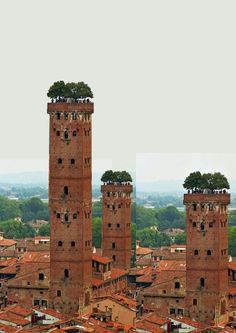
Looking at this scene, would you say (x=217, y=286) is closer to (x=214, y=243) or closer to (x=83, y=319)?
(x=214, y=243)

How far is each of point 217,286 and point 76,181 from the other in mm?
9669

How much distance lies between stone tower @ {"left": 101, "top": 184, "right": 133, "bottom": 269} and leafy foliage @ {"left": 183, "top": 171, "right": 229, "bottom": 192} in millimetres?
23064

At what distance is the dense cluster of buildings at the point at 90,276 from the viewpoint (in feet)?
286

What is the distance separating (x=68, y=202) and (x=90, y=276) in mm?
4576

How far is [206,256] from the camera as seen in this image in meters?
89.4

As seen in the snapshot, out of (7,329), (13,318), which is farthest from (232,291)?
(7,329)

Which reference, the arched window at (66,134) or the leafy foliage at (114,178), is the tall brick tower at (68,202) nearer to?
the arched window at (66,134)

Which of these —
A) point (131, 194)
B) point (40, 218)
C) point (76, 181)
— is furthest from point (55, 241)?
point (40, 218)

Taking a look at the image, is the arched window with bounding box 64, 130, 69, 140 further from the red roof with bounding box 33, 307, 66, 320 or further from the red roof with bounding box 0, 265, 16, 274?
the red roof with bounding box 0, 265, 16, 274

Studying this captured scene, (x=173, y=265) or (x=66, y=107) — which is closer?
(x=66, y=107)

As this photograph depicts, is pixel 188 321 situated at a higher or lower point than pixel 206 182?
lower

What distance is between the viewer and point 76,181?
302ft

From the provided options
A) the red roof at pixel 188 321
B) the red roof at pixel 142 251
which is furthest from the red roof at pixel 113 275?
the red roof at pixel 142 251

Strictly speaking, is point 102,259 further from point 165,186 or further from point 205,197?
point 165,186
